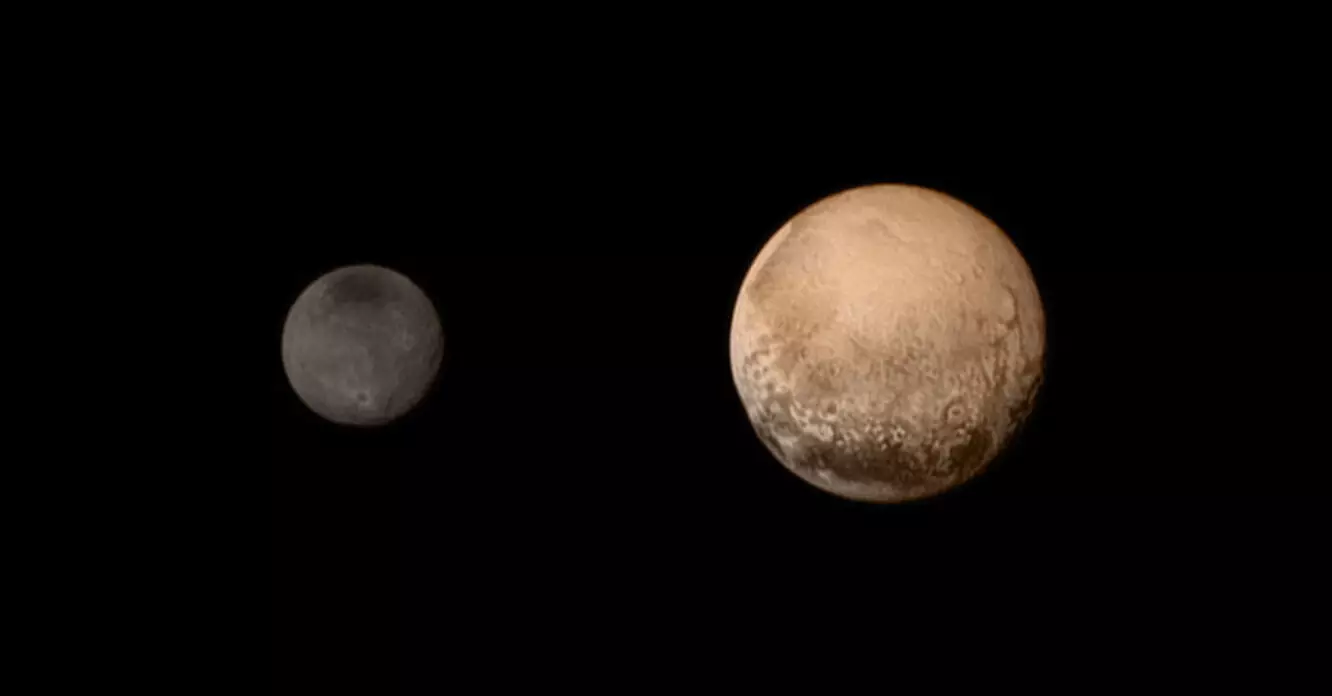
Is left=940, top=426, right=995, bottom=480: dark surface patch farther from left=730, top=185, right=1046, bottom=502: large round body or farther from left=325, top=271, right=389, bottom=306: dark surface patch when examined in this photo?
left=325, top=271, right=389, bottom=306: dark surface patch

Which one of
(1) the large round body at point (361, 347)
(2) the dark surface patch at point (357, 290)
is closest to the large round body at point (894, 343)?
(1) the large round body at point (361, 347)

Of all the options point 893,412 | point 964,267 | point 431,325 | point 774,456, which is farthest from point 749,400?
point 431,325

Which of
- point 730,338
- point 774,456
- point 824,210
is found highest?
point 824,210

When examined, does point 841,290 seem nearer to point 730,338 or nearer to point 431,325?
point 730,338

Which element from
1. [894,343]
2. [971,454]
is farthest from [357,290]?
[971,454]

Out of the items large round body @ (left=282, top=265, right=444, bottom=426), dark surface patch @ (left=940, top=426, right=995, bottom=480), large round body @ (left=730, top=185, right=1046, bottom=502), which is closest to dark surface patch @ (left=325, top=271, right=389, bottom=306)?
large round body @ (left=282, top=265, right=444, bottom=426)

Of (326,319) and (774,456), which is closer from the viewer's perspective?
(774,456)
